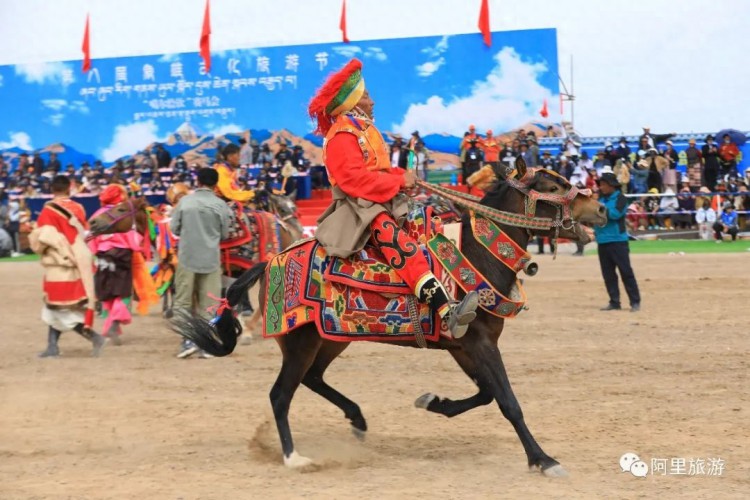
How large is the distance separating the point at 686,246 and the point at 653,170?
12.3 feet

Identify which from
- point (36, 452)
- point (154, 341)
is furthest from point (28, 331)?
point (36, 452)

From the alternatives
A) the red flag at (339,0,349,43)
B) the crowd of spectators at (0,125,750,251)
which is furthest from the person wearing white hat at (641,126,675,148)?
the red flag at (339,0,349,43)

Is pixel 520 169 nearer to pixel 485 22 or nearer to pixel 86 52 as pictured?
pixel 485 22

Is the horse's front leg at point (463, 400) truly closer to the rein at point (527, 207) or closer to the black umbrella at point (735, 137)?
the rein at point (527, 207)

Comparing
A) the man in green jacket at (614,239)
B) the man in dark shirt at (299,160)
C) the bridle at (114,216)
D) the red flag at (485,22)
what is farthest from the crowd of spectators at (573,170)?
the bridle at (114,216)

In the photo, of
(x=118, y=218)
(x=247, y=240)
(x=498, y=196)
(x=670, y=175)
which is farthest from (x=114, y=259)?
(x=670, y=175)

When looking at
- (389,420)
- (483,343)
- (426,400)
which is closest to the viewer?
(483,343)

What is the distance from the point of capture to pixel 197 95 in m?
32.8

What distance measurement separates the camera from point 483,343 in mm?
6230

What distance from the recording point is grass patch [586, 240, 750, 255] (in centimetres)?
2250

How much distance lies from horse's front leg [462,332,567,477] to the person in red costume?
206 millimetres

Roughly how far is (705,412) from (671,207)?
19.6 metres

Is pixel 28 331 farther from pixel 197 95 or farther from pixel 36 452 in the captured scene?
pixel 197 95

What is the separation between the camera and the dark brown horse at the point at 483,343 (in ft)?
20.2
